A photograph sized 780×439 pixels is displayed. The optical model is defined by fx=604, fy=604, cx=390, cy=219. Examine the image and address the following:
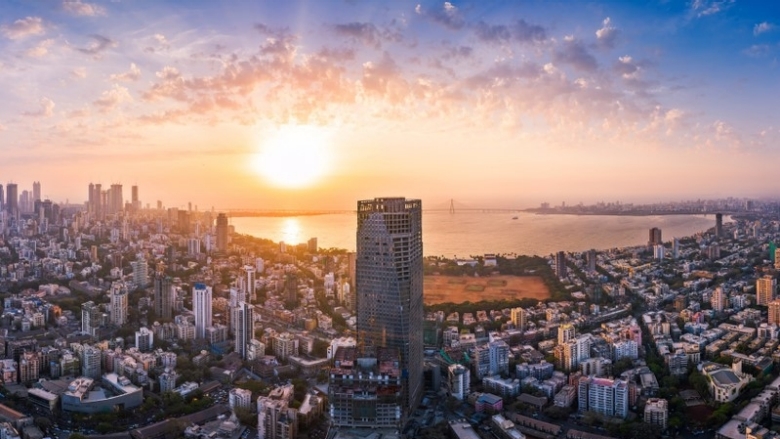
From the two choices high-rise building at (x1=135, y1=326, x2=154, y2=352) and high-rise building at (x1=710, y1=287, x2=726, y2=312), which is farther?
high-rise building at (x1=710, y1=287, x2=726, y2=312)

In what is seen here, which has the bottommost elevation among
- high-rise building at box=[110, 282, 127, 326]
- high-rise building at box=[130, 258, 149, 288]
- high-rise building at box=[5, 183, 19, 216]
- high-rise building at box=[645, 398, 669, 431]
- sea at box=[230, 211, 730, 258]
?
high-rise building at box=[645, 398, 669, 431]

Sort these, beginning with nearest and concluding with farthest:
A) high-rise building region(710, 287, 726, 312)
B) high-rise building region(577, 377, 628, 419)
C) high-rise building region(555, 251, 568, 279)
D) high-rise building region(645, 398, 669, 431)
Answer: high-rise building region(645, 398, 669, 431) → high-rise building region(577, 377, 628, 419) → high-rise building region(710, 287, 726, 312) → high-rise building region(555, 251, 568, 279)

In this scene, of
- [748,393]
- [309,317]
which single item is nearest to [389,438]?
[748,393]

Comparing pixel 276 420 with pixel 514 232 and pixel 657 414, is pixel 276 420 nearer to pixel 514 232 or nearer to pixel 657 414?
pixel 657 414

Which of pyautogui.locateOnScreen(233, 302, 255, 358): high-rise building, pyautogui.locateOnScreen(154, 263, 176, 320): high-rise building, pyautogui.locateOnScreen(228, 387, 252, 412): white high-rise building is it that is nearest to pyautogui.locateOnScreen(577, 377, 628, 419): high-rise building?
pyautogui.locateOnScreen(228, 387, 252, 412): white high-rise building

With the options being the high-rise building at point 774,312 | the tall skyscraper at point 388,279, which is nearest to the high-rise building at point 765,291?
the high-rise building at point 774,312

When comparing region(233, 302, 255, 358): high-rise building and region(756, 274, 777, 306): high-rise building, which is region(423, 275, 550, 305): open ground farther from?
region(756, 274, 777, 306): high-rise building

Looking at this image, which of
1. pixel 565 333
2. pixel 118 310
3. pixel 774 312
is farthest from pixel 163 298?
pixel 774 312

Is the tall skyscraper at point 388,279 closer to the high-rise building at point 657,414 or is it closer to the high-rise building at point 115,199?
the high-rise building at point 657,414
